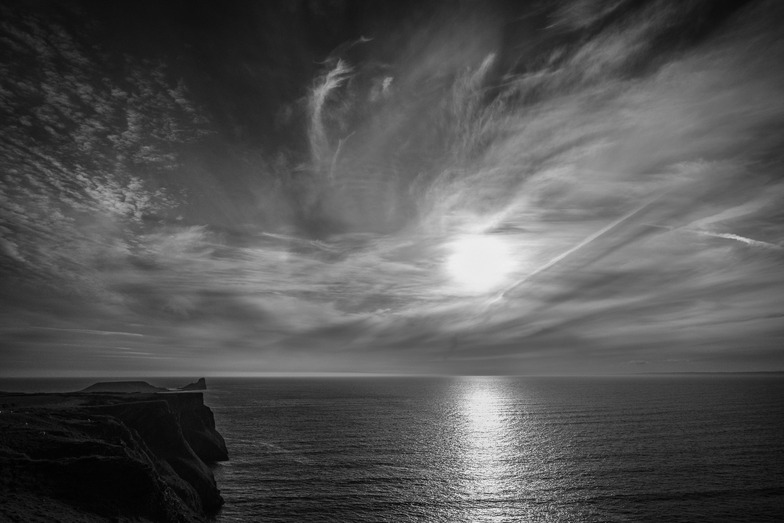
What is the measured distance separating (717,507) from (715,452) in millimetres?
31446

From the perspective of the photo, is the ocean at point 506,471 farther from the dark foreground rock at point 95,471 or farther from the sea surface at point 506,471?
the dark foreground rock at point 95,471

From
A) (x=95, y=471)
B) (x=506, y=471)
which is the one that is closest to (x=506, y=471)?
(x=506, y=471)

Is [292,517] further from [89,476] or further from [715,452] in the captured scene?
[715,452]

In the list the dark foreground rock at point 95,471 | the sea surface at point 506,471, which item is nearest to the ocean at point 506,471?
the sea surface at point 506,471

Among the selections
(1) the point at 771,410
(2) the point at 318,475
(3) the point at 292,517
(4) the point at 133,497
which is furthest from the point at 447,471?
(1) the point at 771,410

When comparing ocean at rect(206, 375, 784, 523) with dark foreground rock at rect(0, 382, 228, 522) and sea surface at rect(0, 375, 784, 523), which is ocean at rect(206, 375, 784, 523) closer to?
sea surface at rect(0, 375, 784, 523)

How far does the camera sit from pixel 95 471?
29.9 m

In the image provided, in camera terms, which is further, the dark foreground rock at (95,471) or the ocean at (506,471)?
the ocean at (506,471)

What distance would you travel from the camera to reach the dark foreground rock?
26562mm

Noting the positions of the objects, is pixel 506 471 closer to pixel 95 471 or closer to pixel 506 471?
pixel 506 471

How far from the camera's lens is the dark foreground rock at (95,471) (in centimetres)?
2656

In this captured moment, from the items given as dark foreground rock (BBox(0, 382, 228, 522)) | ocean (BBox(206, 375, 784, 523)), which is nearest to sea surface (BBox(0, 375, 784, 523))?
ocean (BBox(206, 375, 784, 523))

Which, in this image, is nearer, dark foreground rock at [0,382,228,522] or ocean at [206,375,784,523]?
dark foreground rock at [0,382,228,522]

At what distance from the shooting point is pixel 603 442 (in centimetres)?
7725
